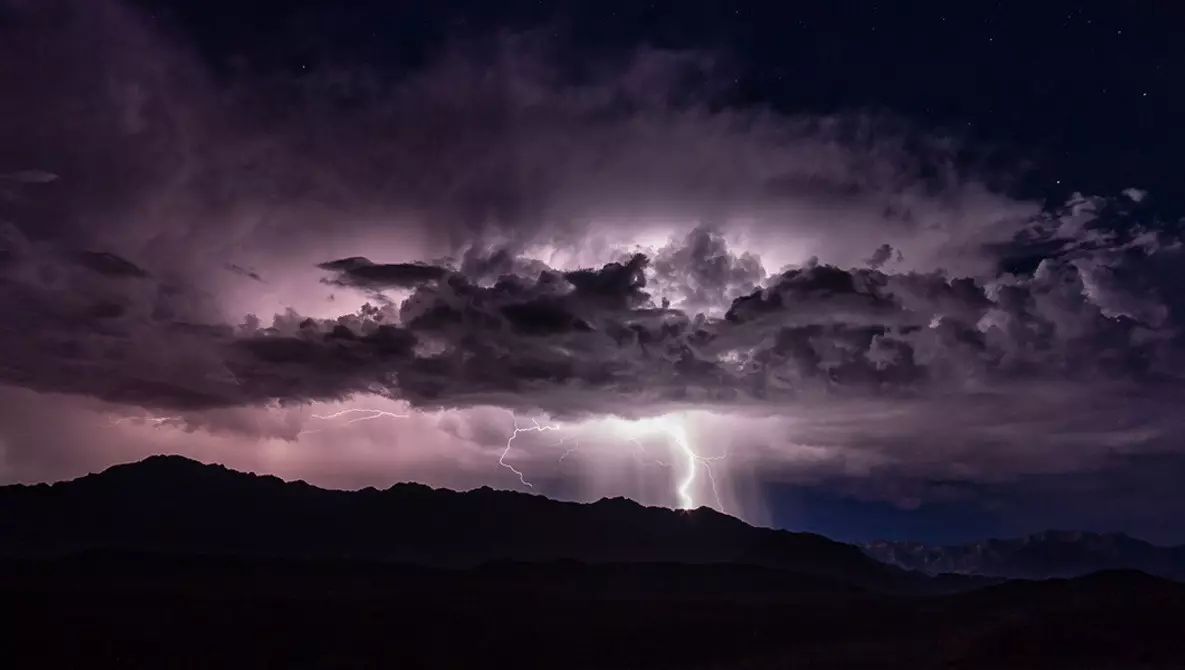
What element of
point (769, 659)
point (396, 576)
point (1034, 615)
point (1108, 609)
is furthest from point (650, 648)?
point (396, 576)

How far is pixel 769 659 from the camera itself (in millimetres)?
88562

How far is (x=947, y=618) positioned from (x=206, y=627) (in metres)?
86.1

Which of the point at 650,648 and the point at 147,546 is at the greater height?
the point at 147,546

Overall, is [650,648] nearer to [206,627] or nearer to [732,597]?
[206,627]

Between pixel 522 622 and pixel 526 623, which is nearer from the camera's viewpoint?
pixel 526 623

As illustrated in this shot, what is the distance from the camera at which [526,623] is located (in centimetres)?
10769

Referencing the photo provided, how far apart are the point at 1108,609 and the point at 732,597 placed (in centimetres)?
7167

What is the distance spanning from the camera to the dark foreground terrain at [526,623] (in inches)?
3236

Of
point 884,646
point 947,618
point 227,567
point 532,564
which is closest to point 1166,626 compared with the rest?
point 884,646

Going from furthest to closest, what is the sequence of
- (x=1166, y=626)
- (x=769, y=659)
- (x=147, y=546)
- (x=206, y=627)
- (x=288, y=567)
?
(x=147, y=546) < (x=288, y=567) < (x=206, y=627) < (x=769, y=659) < (x=1166, y=626)

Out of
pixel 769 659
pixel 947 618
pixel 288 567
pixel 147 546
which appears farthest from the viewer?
pixel 147 546

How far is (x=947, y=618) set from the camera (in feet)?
373

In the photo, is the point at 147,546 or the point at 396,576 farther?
the point at 147,546

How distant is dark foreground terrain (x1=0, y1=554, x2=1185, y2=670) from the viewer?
82.2m
